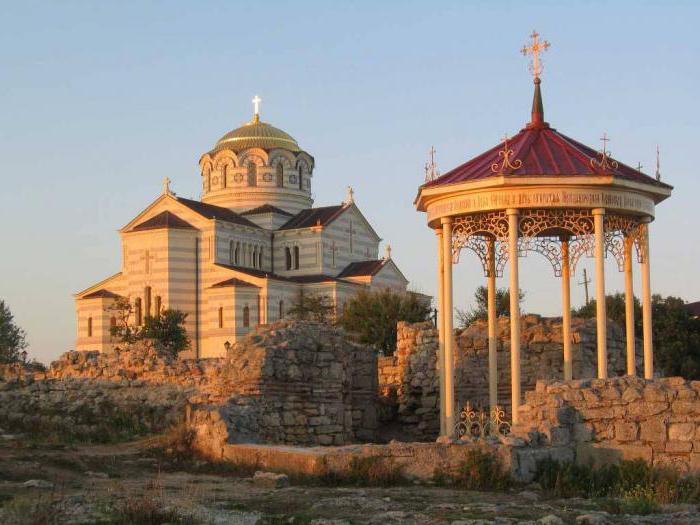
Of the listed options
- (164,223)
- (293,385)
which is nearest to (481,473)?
(293,385)

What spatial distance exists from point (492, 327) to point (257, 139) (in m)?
65.5

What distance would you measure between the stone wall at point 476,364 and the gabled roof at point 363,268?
56.6 meters

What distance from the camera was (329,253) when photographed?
82375 mm

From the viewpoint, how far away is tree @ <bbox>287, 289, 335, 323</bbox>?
69.1 meters

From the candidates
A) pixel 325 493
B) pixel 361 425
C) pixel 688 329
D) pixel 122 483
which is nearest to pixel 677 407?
pixel 325 493

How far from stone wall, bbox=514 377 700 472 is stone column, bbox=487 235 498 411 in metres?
6.14

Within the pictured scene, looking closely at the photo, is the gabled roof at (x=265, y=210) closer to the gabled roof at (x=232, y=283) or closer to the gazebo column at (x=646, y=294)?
the gabled roof at (x=232, y=283)

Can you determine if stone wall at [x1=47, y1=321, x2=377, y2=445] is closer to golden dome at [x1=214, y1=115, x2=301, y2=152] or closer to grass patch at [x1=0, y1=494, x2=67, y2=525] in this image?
grass patch at [x1=0, y1=494, x2=67, y2=525]

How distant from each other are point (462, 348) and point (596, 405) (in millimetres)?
9622

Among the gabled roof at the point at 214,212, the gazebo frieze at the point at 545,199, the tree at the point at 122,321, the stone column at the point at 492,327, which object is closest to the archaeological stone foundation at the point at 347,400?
the stone column at the point at 492,327

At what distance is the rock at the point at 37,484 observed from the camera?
40.2ft

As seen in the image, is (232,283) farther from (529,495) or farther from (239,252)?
(529,495)

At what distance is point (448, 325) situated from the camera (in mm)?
19625

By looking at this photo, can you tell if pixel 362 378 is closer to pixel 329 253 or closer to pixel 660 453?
pixel 660 453
